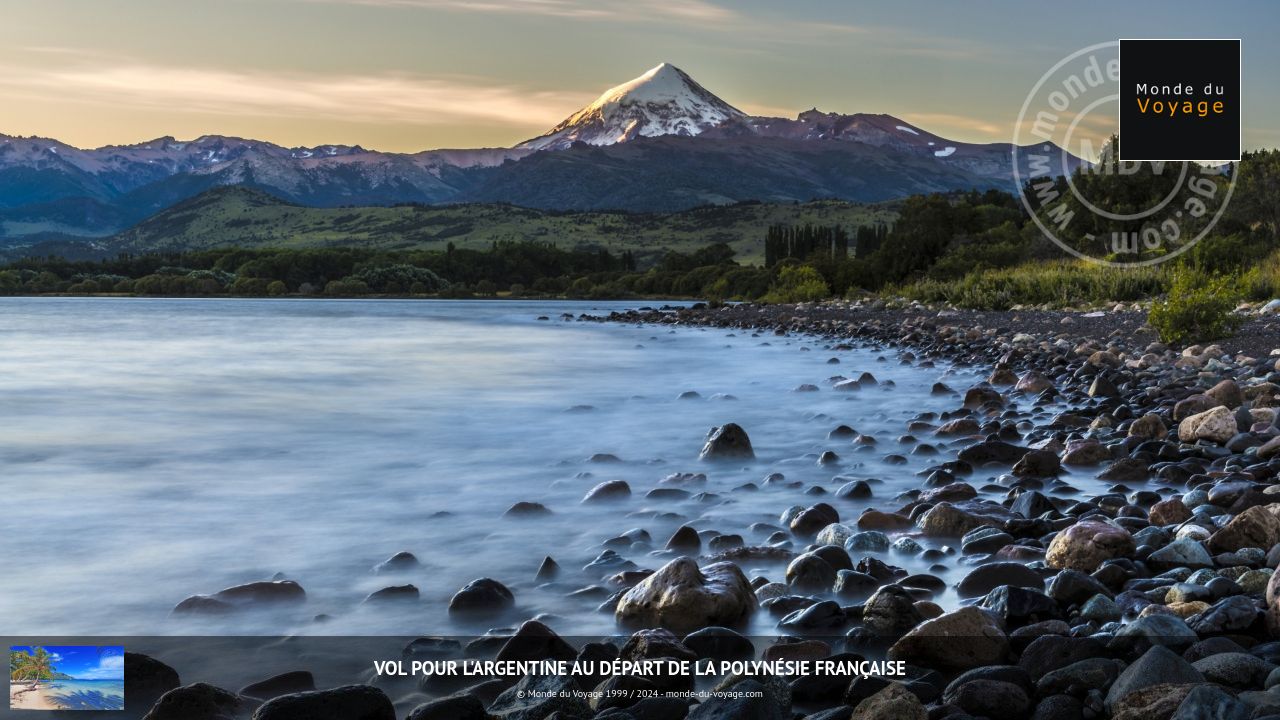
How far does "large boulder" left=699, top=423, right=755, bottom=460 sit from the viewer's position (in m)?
9.41

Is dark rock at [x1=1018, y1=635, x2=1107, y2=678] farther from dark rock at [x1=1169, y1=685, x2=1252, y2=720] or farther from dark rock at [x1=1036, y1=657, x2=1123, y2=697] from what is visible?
dark rock at [x1=1169, y1=685, x2=1252, y2=720]

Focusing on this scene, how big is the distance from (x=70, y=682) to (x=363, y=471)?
577cm

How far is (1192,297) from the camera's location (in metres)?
15.6

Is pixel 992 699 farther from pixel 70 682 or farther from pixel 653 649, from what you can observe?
pixel 70 682

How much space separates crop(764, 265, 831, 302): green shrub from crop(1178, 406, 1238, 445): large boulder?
48.3 metres

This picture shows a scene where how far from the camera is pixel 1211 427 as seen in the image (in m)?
7.95

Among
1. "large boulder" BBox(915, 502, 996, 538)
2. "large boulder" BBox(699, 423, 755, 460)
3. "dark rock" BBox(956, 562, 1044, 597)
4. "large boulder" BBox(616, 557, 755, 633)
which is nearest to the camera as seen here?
"large boulder" BBox(616, 557, 755, 633)

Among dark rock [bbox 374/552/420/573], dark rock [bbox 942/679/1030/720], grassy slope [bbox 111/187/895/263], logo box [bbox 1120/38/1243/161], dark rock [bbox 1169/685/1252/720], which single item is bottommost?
dark rock [bbox 374/552/420/573]

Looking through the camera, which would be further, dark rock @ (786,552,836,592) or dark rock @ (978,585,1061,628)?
dark rock @ (786,552,836,592)

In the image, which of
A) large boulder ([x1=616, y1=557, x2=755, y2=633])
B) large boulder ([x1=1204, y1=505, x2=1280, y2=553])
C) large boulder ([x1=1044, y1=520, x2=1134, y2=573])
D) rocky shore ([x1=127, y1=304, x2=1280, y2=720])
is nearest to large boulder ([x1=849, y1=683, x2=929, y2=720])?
rocky shore ([x1=127, y1=304, x2=1280, y2=720])

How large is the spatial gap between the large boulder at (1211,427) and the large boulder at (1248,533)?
3392 millimetres

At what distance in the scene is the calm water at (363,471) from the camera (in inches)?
216

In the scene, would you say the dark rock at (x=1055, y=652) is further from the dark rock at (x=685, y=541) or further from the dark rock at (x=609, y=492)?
the dark rock at (x=609, y=492)

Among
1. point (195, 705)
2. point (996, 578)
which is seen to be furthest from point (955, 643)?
point (195, 705)
